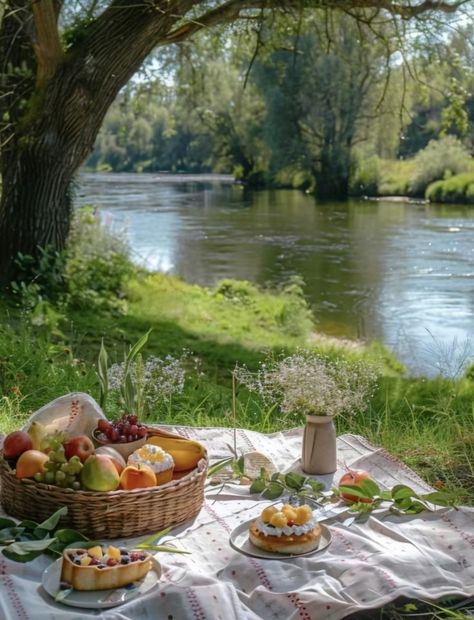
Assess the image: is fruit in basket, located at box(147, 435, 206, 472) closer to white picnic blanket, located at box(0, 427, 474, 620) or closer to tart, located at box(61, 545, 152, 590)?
white picnic blanket, located at box(0, 427, 474, 620)

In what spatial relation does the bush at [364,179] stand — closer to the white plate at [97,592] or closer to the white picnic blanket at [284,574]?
the white picnic blanket at [284,574]

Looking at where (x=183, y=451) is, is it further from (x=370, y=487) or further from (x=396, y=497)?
(x=396, y=497)

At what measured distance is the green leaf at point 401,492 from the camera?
3.47 meters

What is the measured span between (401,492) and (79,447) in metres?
1.28

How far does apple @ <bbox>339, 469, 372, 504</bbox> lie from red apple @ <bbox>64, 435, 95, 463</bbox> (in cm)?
102

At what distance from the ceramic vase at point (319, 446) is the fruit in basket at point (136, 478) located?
805mm

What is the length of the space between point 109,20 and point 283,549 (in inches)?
262

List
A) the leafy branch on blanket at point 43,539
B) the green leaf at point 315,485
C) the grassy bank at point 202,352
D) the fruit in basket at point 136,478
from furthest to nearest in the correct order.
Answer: the grassy bank at point 202,352, the green leaf at point 315,485, the fruit in basket at point 136,478, the leafy branch on blanket at point 43,539

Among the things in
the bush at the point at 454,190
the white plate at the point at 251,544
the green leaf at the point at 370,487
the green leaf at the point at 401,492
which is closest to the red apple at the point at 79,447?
the white plate at the point at 251,544

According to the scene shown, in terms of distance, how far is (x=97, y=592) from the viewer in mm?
2750

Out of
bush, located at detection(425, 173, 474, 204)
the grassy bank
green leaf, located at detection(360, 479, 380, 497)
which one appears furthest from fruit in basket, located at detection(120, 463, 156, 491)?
bush, located at detection(425, 173, 474, 204)

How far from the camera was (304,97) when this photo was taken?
3116 cm

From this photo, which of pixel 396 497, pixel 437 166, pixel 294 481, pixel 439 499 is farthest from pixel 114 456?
pixel 437 166

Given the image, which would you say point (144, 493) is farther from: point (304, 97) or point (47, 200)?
point (304, 97)
